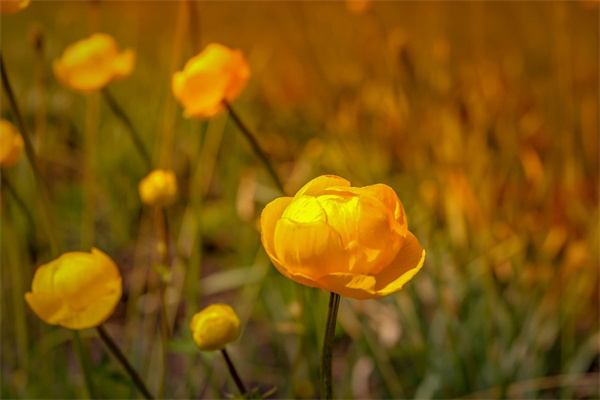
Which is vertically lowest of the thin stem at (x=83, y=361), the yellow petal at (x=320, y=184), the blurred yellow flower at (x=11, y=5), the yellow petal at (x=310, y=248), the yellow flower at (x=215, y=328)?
the thin stem at (x=83, y=361)

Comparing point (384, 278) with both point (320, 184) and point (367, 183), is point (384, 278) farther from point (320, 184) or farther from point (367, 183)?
point (367, 183)

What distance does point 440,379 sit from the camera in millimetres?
847

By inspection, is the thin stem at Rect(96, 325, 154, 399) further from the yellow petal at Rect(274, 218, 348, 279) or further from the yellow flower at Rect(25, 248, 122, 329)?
the yellow petal at Rect(274, 218, 348, 279)

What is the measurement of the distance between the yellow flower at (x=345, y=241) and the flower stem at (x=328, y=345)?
2 cm

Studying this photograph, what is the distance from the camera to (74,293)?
44 cm

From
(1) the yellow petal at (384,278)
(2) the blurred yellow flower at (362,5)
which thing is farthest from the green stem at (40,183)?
(2) the blurred yellow flower at (362,5)

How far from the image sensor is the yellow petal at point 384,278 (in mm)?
337

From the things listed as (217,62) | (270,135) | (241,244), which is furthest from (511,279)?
(270,135)

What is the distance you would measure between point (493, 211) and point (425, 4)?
75 centimetres

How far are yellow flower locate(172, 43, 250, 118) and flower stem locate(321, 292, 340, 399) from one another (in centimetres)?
29

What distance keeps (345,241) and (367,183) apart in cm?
64

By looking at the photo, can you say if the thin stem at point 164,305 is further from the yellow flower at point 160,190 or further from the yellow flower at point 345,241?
Answer: the yellow flower at point 345,241

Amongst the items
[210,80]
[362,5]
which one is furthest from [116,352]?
[362,5]

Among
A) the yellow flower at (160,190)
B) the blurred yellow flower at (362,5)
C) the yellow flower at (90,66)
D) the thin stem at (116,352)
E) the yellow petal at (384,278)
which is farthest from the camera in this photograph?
the blurred yellow flower at (362,5)
